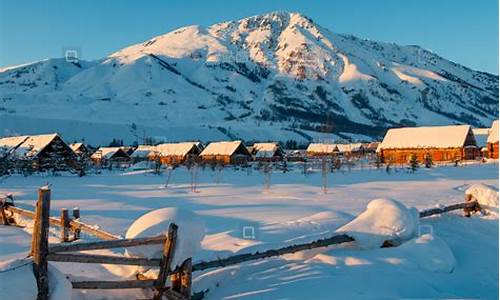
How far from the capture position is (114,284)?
678 centimetres

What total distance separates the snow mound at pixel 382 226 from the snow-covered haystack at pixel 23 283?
5129mm

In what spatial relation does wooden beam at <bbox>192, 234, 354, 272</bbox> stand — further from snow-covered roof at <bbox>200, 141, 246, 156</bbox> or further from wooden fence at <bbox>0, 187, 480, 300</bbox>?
snow-covered roof at <bbox>200, 141, 246, 156</bbox>

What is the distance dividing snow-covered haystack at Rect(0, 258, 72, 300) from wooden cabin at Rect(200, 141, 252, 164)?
47211 millimetres

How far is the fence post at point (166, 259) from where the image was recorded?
6.84 m

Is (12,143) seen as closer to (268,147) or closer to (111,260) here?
(268,147)

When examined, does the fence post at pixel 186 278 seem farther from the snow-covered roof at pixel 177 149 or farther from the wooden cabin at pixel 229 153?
the snow-covered roof at pixel 177 149

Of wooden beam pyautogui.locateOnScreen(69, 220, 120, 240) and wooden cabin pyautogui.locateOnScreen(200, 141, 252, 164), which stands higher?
wooden cabin pyautogui.locateOnScreen(200, 141, 252, 164)

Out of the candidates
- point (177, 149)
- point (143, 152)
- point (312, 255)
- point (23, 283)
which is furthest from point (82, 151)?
point (23, 283)

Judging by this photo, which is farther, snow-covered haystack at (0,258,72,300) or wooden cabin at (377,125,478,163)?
wooden cabin at (377,125,478,163)

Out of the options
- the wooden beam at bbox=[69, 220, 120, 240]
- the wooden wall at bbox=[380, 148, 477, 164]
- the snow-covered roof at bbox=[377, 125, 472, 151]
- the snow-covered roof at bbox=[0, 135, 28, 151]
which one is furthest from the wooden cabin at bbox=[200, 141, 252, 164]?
the wooden beam at bbox=[69, 220, 120, 240]

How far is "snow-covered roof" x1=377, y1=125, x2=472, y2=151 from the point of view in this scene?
174ft

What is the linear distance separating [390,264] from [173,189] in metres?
14.3

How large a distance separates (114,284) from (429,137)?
52.7 metres

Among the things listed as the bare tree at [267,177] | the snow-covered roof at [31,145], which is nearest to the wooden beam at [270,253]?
the bare tree at [267,177]
